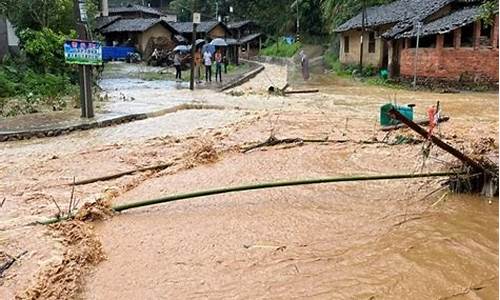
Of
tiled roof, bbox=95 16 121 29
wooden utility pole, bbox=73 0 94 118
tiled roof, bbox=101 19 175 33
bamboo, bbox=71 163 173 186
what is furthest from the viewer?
tiled roof, bbox=95 16 121 29

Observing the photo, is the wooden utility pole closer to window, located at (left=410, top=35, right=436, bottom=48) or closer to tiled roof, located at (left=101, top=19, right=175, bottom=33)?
window, located at (left=410, top=35, right=436, bottom=48)

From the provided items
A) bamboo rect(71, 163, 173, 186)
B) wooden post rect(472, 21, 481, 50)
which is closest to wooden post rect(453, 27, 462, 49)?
wooden post rect(472, 21, 481, 50)

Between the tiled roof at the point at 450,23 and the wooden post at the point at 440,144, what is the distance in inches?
596

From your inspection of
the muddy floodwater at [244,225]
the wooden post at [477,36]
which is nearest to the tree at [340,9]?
the wooden post at [477,36]

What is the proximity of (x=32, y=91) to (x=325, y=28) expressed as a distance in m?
34.7

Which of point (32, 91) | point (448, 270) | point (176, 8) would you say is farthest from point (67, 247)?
point (176, 8)

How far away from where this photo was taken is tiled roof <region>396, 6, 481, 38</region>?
2080 centimetres

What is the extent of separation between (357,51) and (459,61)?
461 inches

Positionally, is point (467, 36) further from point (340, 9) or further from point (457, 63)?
point (340, 9)

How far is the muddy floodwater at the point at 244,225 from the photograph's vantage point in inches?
189

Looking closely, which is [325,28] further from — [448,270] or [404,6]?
[448,270]

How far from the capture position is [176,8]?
213 ft

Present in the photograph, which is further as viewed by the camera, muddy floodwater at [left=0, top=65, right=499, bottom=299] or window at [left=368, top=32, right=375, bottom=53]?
window at [left=368, top=32, right=375, bottom=53]

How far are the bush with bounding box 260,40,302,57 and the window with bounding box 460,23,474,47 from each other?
77.7 ft
